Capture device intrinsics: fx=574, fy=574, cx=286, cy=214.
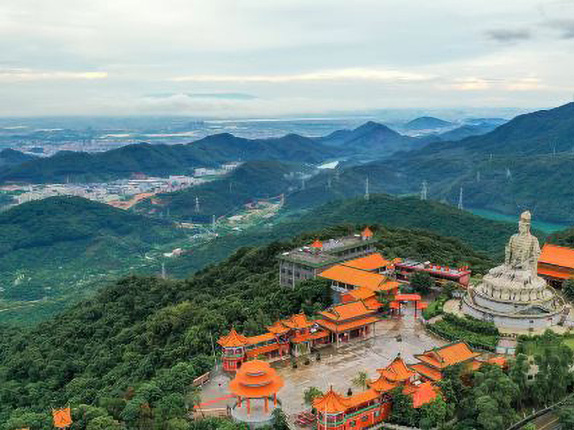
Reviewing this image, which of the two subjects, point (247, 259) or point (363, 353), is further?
point (247, 259)

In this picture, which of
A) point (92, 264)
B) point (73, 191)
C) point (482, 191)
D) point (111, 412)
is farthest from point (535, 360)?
point (73, 191)

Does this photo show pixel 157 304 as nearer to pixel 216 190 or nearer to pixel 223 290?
pixel 223 290

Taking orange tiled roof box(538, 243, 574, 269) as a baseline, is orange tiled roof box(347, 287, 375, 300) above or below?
below

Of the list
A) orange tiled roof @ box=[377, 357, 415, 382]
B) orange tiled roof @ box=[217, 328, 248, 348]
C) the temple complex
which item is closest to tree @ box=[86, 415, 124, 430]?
orange tiled roof @ box=[217, 328, 248, 348]

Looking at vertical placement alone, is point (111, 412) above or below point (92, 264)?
above

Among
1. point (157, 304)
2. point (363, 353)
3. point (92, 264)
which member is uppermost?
point (363, 353)

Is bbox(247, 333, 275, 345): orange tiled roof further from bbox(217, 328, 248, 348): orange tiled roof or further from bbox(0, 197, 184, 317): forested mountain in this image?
bbox(0, 197, 184, 317): forested mountain
